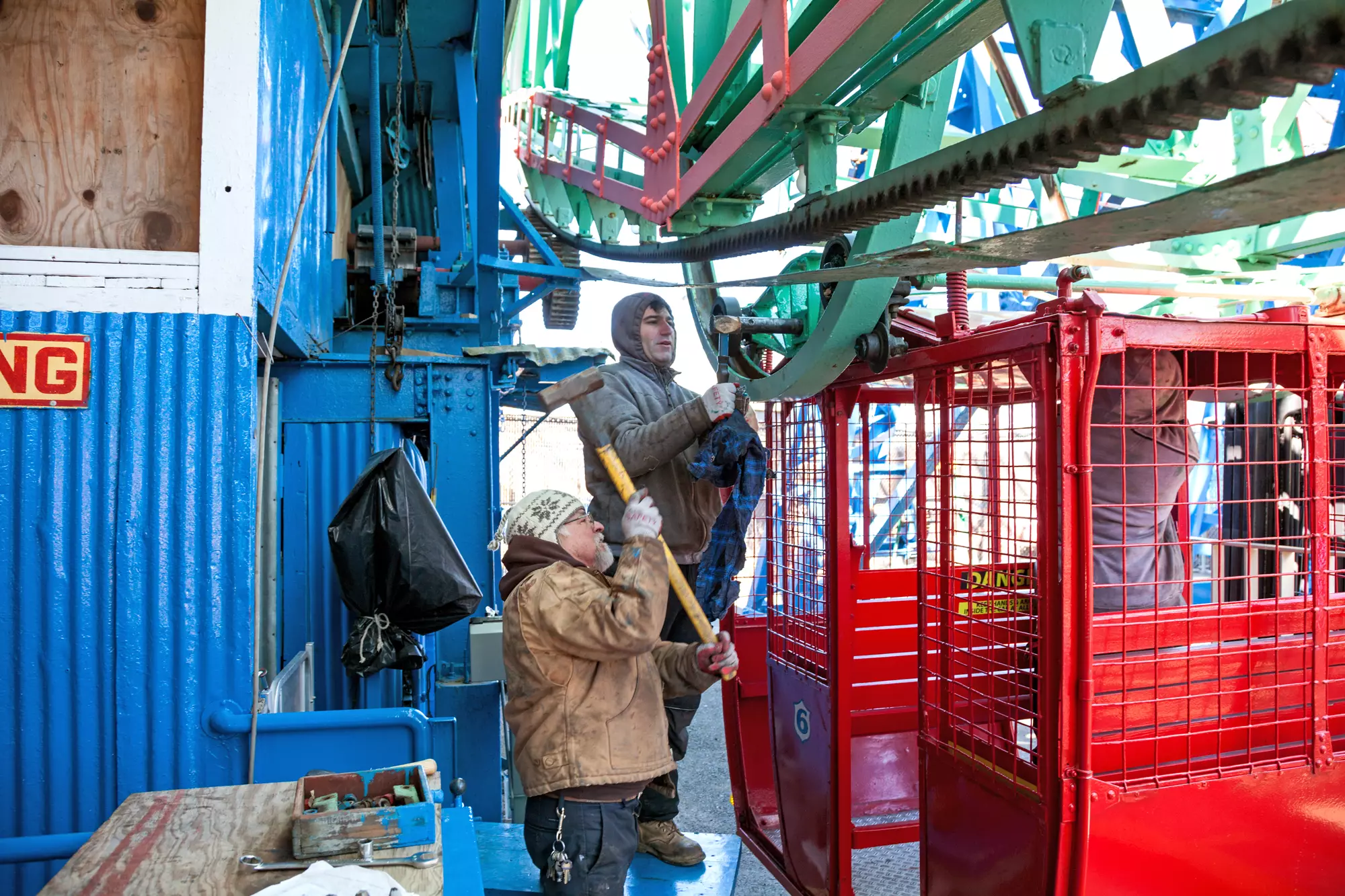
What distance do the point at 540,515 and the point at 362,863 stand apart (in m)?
1.22

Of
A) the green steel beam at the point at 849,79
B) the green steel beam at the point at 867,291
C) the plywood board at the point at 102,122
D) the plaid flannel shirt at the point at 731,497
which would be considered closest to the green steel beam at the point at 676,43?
the green steel beam at the point at 849,79

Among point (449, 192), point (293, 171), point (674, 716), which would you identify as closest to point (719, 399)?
point (674, 716)

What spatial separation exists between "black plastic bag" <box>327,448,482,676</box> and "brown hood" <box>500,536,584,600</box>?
103 cm

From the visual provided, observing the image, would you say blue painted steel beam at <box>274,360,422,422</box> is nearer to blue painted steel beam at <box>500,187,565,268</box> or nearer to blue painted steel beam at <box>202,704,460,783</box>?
blue painted steel beam at <box>500,187,565,268</box>

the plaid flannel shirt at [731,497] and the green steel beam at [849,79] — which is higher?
the green steel beam at [849,79]

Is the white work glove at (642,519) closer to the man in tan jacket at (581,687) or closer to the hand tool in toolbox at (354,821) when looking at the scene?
the man in tan jacket at (581,687)

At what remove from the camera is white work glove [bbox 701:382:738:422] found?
3373 mm

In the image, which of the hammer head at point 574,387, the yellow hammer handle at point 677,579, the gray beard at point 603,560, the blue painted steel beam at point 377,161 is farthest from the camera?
the blue painted steel beam at point 377,161

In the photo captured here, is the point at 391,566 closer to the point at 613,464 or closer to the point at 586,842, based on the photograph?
the point at 613,464

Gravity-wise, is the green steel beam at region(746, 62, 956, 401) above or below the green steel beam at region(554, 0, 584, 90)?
below

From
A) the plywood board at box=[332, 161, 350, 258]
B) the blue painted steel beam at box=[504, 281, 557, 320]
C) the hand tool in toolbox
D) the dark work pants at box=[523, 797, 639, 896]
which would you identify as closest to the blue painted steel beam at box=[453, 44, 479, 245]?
the blue painted steel beam at box=[504, 281, 557, 320]

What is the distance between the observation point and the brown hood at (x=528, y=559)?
2.75 m

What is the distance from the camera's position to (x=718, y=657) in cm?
287

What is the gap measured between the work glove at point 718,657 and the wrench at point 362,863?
120cm
